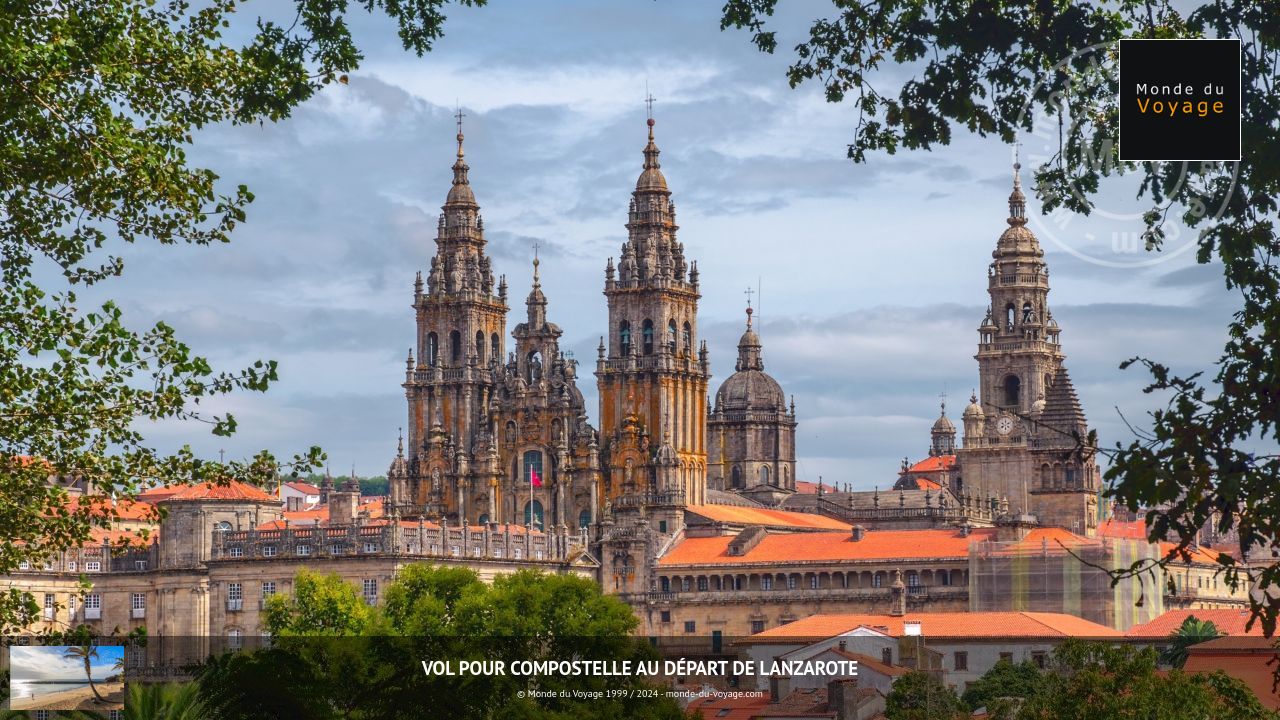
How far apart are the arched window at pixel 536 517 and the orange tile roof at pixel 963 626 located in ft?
109

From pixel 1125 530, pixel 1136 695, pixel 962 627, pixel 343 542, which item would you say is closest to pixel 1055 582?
pixel 962 627

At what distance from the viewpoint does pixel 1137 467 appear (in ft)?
57.8

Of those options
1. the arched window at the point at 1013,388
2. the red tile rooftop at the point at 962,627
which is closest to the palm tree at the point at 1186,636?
the red tile rooftop at the point at 962,627

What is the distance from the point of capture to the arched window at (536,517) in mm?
145625

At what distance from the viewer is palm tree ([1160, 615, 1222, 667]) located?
Result: 97312 millimetres

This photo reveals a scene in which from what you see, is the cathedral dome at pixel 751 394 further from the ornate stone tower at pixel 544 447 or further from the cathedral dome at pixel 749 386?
the ornate stone tower at pixel 544 447

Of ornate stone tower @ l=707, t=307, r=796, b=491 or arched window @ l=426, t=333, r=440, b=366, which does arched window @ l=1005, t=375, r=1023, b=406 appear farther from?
arched window @ l=426, t=333, r=440, b=366

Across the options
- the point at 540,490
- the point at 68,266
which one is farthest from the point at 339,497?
the point at 68,266

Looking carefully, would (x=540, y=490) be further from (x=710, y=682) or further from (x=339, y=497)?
(x=710, y=682)

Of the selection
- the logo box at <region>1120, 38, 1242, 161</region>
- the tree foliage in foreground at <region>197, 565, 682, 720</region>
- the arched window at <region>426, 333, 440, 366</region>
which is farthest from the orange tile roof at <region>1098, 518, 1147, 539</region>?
the logo box at <region>1120, 38, 1242, 161</region>

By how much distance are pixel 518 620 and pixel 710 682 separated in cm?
1903

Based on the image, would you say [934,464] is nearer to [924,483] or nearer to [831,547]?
[924,483]

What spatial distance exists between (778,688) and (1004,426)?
72129 mm

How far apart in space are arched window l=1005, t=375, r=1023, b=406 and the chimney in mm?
75028
